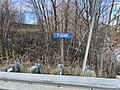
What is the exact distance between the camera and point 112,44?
23.5 feet

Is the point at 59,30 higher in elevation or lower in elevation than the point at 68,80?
higher

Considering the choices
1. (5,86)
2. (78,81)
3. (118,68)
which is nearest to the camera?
(78,81)

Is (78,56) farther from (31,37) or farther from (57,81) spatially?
(57,81)

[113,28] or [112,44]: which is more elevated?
[113,28]

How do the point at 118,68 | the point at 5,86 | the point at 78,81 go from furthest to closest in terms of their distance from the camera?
the point at 118,68, the point at 5,86, the point at 78,81

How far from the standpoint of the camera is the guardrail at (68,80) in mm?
3527

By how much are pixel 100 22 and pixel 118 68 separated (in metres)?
1.95

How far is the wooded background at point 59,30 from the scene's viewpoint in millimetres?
7242

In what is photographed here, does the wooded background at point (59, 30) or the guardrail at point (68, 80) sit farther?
the wooded background at point (59, 30)

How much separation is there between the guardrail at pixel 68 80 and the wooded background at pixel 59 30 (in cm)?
258

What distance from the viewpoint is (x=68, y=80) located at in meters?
3.75

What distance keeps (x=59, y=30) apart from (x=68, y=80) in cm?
511

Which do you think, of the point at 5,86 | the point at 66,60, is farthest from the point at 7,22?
the point at 5,86

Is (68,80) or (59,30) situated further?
(59,30)
